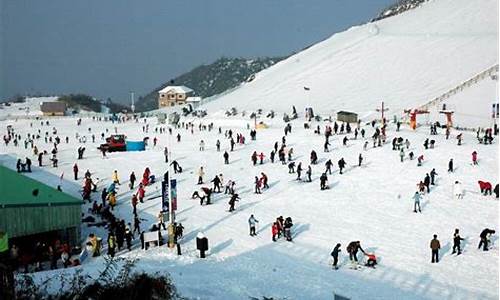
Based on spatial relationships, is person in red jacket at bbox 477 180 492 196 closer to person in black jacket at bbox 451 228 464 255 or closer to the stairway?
person in black jacket at bbox 451 228 464 255

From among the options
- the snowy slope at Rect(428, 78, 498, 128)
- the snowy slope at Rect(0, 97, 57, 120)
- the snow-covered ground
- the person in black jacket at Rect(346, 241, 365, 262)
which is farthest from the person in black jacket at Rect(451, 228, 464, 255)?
the snowy slope at Rect(0, 97, 57, 120)

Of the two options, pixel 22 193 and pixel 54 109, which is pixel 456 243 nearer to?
pixel 22 193

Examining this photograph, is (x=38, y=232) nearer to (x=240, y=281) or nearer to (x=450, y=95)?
(x=240, y=281)

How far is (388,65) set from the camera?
71.1 m

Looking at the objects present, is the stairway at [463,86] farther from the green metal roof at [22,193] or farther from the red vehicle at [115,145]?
the green metal roof at [22,193]

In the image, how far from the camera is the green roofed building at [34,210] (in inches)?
585

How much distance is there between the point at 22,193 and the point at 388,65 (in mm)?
61094

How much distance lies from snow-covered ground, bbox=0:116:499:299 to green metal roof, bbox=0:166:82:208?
2.33m

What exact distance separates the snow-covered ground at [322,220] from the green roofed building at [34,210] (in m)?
1.62

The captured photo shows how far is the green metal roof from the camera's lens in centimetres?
1491

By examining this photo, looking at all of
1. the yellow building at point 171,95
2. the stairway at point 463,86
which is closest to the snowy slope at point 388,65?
the stairway at point 463,86

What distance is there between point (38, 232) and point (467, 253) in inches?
461

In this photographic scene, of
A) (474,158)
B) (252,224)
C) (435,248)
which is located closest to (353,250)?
(435,248)

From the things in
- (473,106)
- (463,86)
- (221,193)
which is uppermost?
(463,86)
